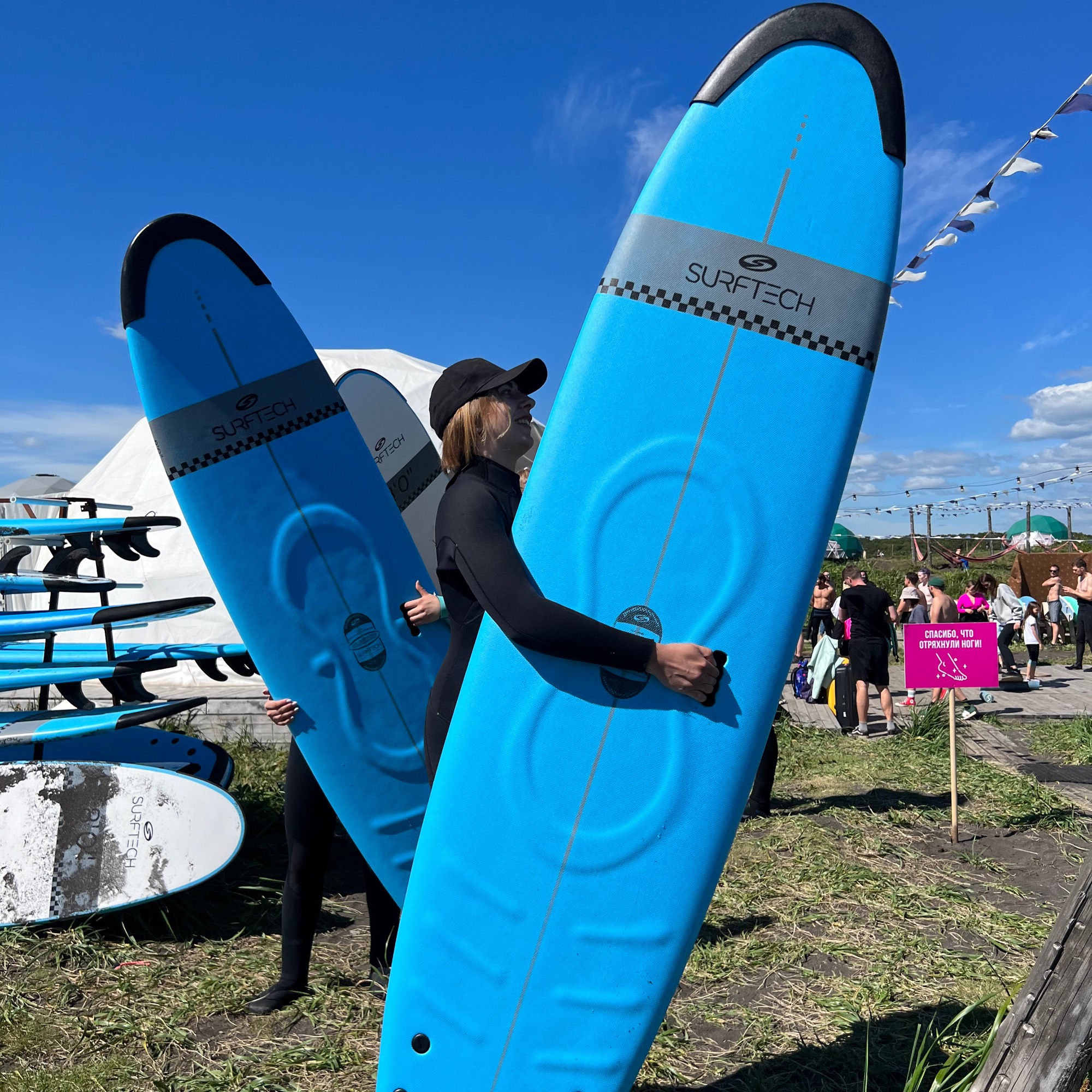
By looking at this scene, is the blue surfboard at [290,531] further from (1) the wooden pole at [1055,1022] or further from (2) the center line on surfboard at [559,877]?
(1) the wooden pole at [1055,1022]

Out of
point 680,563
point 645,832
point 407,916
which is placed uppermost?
point 680,563

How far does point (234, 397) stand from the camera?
9.80ft

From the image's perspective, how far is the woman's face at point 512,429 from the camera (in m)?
1.96

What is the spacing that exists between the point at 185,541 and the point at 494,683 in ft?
34.8

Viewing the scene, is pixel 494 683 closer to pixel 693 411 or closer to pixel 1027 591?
pixel 693 411

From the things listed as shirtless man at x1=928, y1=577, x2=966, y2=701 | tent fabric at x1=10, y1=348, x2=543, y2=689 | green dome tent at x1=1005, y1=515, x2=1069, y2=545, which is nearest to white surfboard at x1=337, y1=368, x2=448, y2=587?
tent fabric at x1=10, y1=348, x2=543, y2=689

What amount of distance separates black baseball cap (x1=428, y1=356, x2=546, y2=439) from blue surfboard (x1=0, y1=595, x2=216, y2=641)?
2461 millimetres

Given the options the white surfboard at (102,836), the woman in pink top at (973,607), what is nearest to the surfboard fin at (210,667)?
the white surfboard at (102,836)

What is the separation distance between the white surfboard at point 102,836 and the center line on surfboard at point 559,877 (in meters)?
1.87

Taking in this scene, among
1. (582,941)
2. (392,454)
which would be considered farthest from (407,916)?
(392,454)

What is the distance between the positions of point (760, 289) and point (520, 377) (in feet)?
1.98

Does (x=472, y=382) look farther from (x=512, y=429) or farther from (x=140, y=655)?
(x=140, y=655)

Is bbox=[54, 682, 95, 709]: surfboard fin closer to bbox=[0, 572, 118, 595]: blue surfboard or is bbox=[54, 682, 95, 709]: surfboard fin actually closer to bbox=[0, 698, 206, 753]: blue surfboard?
bbox=[0, 572, 118, 595]: blue surfboard

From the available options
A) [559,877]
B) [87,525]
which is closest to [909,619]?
[87,525]
